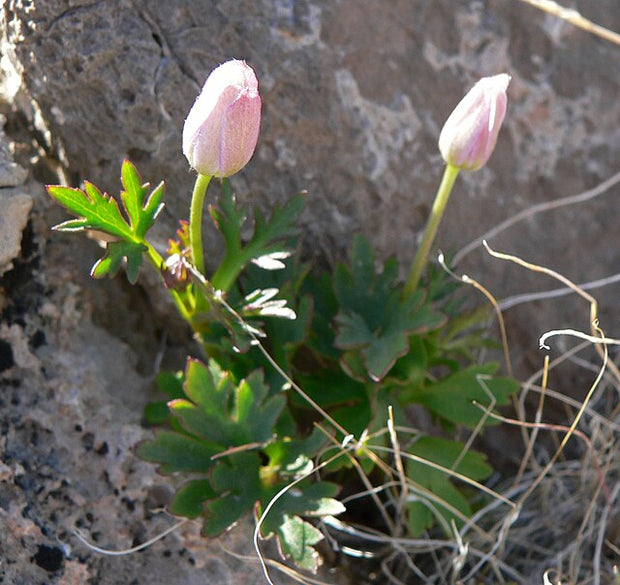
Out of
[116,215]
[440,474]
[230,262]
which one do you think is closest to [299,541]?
[440,474]

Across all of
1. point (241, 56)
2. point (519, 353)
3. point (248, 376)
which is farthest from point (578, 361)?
point (241, 56)

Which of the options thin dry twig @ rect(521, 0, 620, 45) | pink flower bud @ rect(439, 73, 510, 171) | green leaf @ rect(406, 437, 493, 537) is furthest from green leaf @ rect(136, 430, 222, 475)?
thin dry twig @ rect(521, 0, 620, 45)

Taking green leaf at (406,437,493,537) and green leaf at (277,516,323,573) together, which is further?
green leaf at (406,437,493,537)

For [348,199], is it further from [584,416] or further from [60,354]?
[584,416]

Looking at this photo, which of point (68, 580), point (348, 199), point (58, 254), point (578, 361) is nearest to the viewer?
point (68, 580)

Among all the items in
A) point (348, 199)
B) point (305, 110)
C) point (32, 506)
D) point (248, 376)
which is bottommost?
point (32, 506)

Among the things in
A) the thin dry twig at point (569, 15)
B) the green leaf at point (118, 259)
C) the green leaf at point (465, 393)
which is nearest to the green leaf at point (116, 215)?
the green leaf at point (118, 259)

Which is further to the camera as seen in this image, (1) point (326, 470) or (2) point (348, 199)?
(2) point (348, 199)

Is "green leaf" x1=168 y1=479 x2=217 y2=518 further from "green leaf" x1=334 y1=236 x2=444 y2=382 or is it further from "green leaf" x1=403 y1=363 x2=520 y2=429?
"green leaf" x1=403 y1=363 x2=520 y2=429
